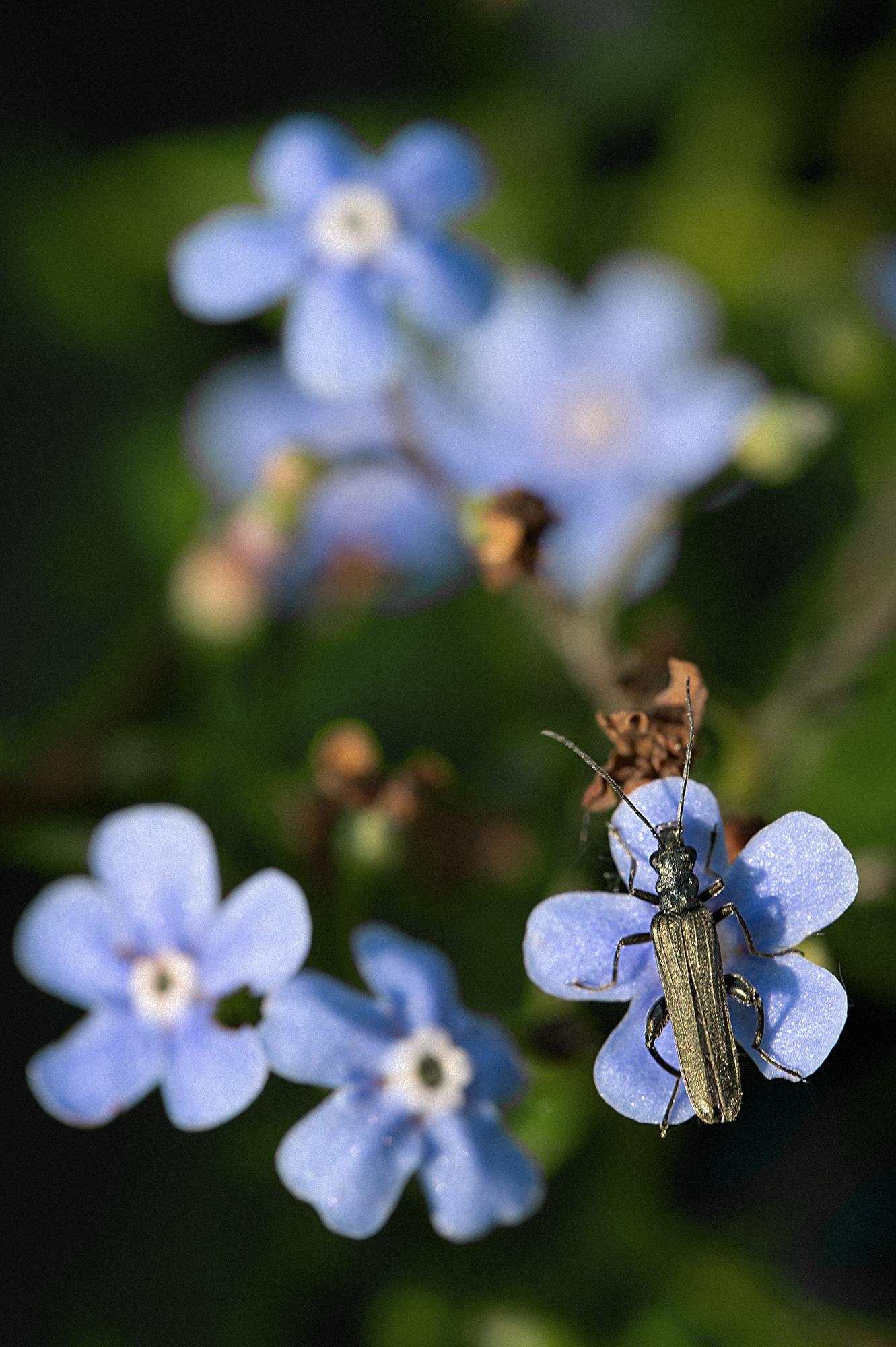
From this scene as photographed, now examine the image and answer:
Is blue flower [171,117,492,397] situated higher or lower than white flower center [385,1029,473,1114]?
higher

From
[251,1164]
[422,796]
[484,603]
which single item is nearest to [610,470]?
[484,603]

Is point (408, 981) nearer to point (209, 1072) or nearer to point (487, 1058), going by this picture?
point (487, 1058)

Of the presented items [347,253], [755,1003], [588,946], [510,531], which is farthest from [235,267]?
[755,1003]

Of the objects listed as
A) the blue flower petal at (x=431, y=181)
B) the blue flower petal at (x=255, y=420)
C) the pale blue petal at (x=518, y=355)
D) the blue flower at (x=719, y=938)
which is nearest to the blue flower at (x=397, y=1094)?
the blue flower at (x=719, y=938)

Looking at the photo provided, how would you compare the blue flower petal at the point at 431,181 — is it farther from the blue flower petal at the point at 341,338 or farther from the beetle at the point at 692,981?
the beetle at the point at 692,981

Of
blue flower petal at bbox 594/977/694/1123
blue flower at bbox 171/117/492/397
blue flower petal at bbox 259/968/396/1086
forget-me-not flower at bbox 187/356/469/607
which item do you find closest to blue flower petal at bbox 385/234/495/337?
blue flower at bbox 171/117/492/397

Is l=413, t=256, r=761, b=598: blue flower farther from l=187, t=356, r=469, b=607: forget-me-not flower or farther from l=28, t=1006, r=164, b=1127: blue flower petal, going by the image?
l=28, t=1006, r=164, b=1127: blue flower petal

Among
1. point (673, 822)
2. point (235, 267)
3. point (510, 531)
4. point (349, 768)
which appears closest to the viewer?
point (673, 822)
